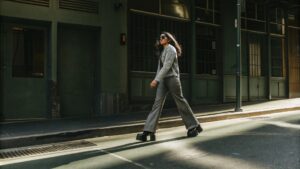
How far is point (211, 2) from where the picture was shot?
13.8 metres

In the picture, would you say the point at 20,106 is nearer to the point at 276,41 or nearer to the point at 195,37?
the point at 195,37

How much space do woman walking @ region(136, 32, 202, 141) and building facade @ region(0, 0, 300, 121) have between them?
3.50 metres

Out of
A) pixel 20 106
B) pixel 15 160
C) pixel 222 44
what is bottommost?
pixel 15 160

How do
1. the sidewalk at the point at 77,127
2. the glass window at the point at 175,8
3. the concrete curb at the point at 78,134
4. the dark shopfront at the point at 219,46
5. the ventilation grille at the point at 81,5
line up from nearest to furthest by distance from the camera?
1. the concrete curb at the point at 78,134
2. the sidewalk at the point at 77,127
3. the ventilation grille at the point at 81,5
4. the dark shopfront at the point at 219,46
5. the glass window at the point at 175,8

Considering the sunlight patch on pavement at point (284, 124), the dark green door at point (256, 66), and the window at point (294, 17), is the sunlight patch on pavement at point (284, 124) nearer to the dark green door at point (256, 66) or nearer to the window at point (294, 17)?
the dark green door at point (256, 66)

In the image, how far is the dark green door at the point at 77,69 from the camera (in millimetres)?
10258

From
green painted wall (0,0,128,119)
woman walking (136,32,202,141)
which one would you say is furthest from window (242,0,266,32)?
woman walking (136,32,202,141)

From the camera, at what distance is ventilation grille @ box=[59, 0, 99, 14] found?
1003 cm

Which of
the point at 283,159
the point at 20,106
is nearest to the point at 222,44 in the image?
the point at 20,106

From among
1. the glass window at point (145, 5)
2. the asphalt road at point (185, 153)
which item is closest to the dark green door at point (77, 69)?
the glass window at point (145, 5)

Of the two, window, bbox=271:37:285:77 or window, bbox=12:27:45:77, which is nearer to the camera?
window, bbox=12:27:45:77

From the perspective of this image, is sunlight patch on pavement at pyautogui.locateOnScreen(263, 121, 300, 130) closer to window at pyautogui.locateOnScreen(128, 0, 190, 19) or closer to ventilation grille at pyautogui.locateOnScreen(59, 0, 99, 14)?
window at pyautogui.locateOnScreen(128, 0, 190, 19)

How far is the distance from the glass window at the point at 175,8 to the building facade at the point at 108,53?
29 millimetres

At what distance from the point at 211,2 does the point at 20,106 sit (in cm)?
728
